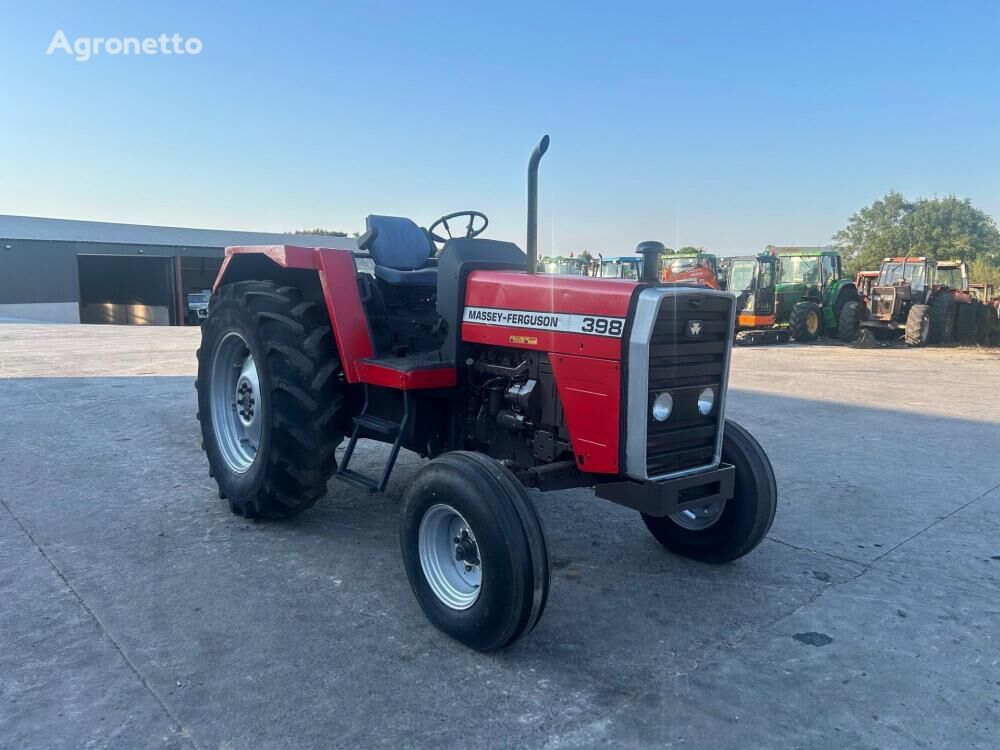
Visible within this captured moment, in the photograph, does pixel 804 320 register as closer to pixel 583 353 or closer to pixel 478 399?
pixel 478 399

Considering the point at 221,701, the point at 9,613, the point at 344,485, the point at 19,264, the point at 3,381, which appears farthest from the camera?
the point at 19,264

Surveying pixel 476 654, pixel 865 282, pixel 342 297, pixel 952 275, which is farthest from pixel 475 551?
pixel 952 275

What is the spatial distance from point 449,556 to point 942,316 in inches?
649

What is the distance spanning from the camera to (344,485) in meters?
5.02

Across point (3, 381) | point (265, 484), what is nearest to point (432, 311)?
point (265, 484)

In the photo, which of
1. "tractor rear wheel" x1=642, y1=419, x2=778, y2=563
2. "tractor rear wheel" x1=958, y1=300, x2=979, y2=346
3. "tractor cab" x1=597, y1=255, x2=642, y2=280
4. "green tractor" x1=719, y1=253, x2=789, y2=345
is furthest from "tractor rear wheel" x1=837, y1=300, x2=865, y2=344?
"tractor rear wheel" x1=642, y1=419, x2=778, y2=563

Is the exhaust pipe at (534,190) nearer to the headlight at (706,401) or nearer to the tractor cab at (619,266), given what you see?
the headlight at (706,401)

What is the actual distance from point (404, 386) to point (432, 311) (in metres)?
0.88

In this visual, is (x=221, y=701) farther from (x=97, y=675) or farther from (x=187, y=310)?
(x=187, y=310)

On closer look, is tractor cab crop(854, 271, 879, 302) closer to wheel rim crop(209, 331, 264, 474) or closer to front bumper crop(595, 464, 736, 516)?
front bumper crop(595, 464, 736, 516)

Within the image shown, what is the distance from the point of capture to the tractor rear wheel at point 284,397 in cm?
390

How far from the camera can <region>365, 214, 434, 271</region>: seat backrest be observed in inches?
176

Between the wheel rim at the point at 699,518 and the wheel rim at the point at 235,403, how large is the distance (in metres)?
2.45

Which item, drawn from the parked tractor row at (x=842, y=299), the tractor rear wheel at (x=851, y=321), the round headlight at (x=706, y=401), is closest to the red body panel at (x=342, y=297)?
the round headlight at (x=706, y=401)
